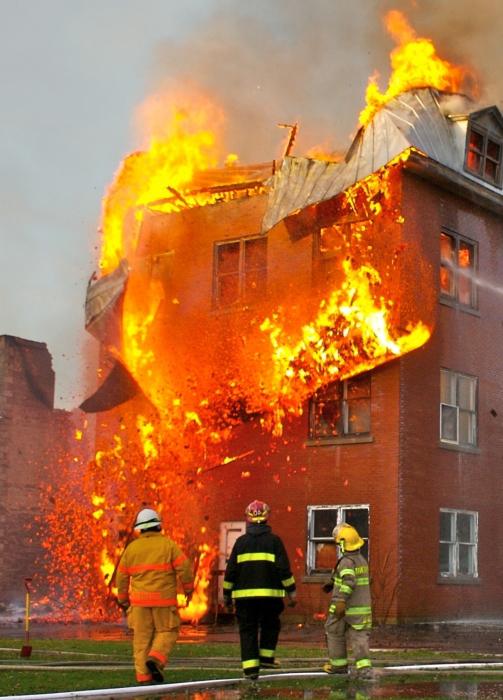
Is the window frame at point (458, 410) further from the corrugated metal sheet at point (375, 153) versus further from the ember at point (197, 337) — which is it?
the corrugated metal sheet at point (375, 153)

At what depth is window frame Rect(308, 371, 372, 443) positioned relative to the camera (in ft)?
78.6

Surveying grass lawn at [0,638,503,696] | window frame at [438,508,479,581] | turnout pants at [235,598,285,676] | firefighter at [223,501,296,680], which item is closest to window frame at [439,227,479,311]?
window frame at [438,508,479,581]

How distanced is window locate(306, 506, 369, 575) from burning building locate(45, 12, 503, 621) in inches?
1.6

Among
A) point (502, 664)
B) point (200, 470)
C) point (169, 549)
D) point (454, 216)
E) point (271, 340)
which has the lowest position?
point (502, 664)

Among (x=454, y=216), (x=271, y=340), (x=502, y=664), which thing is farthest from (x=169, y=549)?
(x=454, y=216)

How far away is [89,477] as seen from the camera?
27891 mm

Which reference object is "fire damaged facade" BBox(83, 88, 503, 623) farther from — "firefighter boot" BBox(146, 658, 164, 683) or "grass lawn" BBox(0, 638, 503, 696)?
"firefighter boot" BBox(146, 658, 164, 683)

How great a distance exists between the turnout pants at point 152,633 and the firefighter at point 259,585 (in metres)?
0.61

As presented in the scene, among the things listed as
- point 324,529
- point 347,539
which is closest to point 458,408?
point 324,529

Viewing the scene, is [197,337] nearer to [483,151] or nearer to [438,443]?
[438,443]

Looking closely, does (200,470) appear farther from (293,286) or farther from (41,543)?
(41,543)

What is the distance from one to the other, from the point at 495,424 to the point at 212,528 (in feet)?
21.6

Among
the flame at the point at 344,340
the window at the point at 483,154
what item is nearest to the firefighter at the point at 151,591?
the flame at the point at 344,340

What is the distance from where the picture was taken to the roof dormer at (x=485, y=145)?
25.6 m
